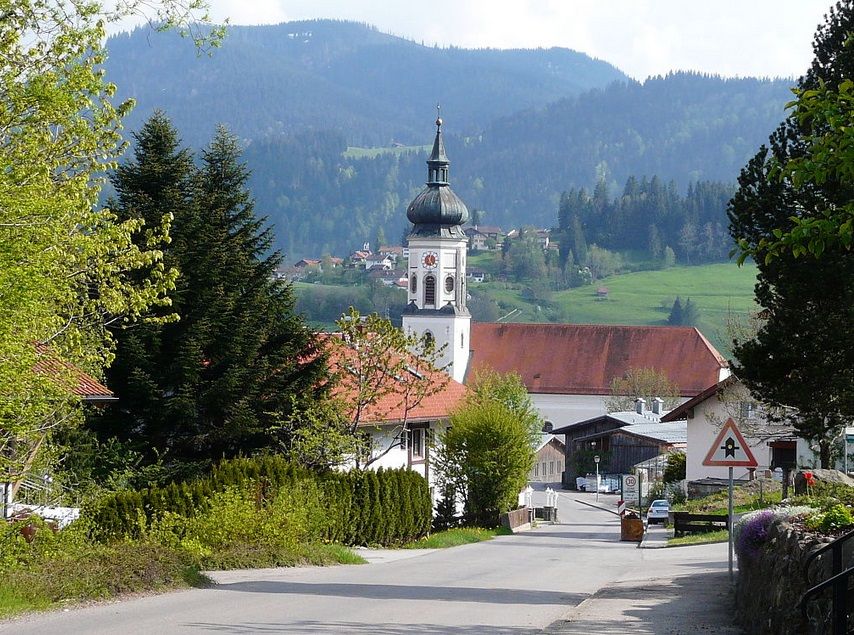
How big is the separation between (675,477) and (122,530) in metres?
45.0

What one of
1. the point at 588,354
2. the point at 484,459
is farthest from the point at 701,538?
the point at 588,354

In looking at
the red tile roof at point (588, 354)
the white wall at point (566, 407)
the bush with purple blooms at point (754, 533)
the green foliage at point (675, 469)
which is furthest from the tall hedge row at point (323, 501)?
the red tile roof at point (588, 354)

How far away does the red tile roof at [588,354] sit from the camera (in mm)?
112625

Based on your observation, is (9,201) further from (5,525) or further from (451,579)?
(451,579)

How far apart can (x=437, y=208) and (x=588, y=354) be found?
60.9 feet

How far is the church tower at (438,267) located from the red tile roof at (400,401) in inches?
1934

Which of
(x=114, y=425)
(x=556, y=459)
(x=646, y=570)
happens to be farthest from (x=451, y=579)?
(x=556, y=459)

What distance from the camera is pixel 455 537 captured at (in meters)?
38.7

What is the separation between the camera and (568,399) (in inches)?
4464

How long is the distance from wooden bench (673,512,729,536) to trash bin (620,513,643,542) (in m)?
5.77

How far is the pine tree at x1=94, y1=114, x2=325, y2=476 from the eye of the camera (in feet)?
105

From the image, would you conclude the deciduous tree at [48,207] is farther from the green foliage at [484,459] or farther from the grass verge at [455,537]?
the green foliage at [484,459]

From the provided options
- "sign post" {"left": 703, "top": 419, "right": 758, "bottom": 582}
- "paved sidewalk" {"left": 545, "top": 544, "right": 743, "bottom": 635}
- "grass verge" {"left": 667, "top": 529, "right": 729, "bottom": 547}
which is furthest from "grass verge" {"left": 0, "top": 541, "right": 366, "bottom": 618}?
"grass verge" {"left": 667, "top": 529, "right": 729, "bottom": 547}

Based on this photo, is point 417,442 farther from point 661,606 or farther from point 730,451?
point 661,606
